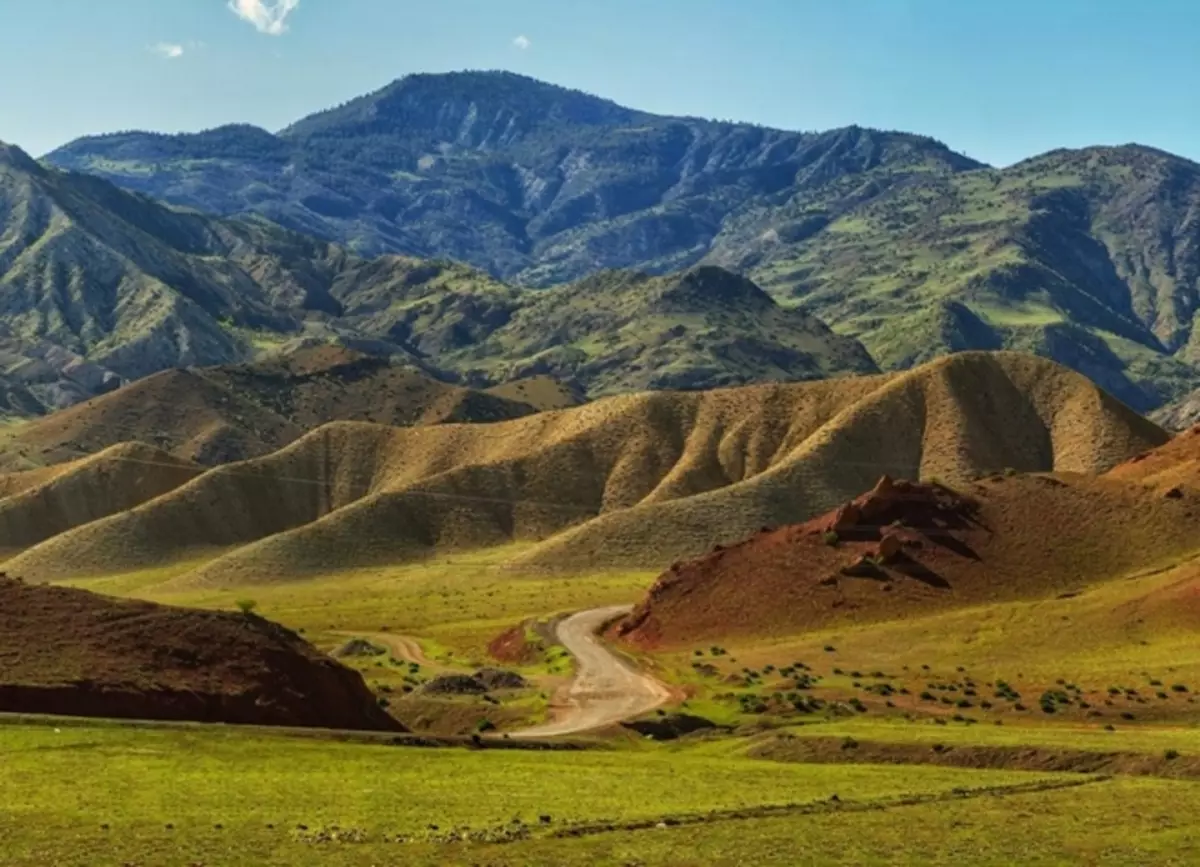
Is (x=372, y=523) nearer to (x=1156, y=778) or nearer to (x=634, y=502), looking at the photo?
(x=634, y=502)

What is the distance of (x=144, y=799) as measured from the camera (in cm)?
3381

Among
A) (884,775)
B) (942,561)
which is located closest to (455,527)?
(942,561)

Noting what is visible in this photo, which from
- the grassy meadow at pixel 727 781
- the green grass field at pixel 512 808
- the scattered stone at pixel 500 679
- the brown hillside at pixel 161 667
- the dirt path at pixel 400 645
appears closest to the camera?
the green grass field at pixel 512 808

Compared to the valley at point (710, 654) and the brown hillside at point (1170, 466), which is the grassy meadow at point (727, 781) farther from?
the brown hillside at point (1170, 466)

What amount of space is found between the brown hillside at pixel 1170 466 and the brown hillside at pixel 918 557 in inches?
134

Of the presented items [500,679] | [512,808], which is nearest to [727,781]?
[512,808]

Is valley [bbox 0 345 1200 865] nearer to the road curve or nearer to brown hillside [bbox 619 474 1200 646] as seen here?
brown hillside [bbox 619 474 1200 646]

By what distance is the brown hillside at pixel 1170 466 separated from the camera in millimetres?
111812

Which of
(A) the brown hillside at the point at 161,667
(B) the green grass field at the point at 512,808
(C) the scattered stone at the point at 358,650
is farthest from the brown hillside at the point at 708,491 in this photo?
(B) the green grass field at the point at 512,808

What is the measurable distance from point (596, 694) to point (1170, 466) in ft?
228

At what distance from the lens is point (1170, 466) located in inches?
4663

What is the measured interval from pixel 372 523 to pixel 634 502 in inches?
1498

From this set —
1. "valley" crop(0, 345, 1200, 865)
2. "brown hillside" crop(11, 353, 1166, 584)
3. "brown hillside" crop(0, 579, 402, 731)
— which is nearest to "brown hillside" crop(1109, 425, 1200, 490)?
"valley" crop(0, 345, 1200, 865)

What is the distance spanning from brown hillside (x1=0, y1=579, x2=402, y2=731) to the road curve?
8423 mm
